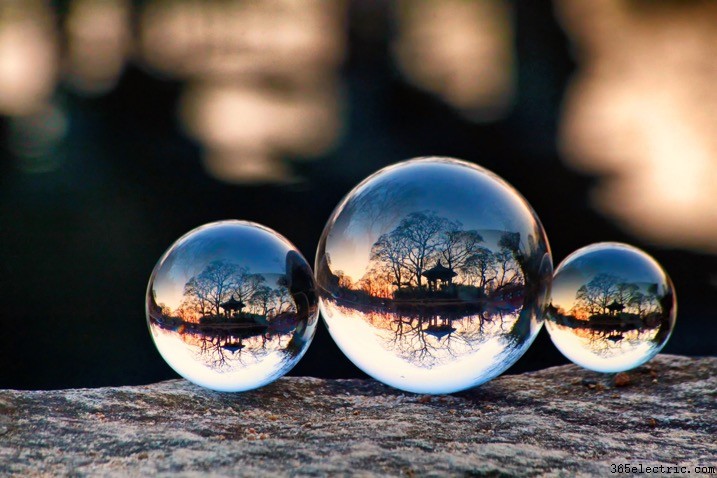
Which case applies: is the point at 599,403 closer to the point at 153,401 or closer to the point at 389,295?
the point at 389,295

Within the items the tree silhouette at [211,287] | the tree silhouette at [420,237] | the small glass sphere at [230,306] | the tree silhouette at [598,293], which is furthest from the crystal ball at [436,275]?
the tree silhouette at [598,293]

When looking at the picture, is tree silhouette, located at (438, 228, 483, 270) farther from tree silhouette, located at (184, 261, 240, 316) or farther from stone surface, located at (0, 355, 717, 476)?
tree silhouette, located at (184, 261, 240, 316)

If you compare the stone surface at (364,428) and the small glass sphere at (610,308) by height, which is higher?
the small glass sphere at (610,308)

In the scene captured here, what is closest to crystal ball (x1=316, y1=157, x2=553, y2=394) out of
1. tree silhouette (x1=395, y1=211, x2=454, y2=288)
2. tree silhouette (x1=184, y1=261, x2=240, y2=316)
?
tree silhouette (x1=395, y1=211, x2=454, y2=288)

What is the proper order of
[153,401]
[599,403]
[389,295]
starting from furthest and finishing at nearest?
[599,403]
[153,401]
[389,295]

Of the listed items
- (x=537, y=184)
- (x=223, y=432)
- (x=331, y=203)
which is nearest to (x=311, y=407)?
(x=223, y=432)

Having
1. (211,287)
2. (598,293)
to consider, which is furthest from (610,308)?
(211,287)

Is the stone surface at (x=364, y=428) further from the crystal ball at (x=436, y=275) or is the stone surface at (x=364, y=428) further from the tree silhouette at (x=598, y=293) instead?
the tree silhouette at (x=598, y=293)
